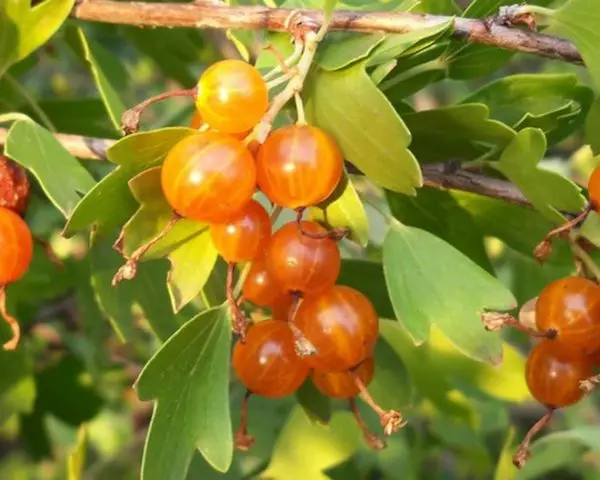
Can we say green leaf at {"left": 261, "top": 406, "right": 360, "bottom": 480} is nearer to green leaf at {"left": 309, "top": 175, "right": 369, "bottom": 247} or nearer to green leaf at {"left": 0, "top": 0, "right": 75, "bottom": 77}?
green leaf at {"left": 309, "top": 175, "right": 369, "bottom": 247}

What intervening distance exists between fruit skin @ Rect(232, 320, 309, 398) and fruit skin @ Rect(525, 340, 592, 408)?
0.20 metres

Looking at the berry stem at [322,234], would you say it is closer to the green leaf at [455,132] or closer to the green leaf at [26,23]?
the green leaf at [455,132]

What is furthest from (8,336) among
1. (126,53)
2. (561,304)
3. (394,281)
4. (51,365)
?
(126,53)

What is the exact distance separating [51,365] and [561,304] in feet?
3.19

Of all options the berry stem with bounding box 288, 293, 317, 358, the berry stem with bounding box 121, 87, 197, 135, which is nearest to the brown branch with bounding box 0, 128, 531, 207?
the berry stem with bounding box 121, 87, 197, 135

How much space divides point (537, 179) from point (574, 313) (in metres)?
0.11

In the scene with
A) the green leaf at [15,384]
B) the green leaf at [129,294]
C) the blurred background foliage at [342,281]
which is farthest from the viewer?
the green leaf at [15,384]

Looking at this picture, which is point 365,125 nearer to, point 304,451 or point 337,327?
point 337,327

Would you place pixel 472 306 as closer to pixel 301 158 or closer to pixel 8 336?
pixel 301 158

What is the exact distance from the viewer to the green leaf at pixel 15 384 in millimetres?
1217

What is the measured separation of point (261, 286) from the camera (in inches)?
30.3

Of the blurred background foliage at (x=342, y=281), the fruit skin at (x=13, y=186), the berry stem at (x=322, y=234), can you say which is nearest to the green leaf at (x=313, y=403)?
the blurred background foliage at (x=342, y=281)

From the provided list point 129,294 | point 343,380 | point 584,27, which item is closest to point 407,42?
point 584,27

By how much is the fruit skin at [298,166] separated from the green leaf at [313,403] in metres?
0.25
